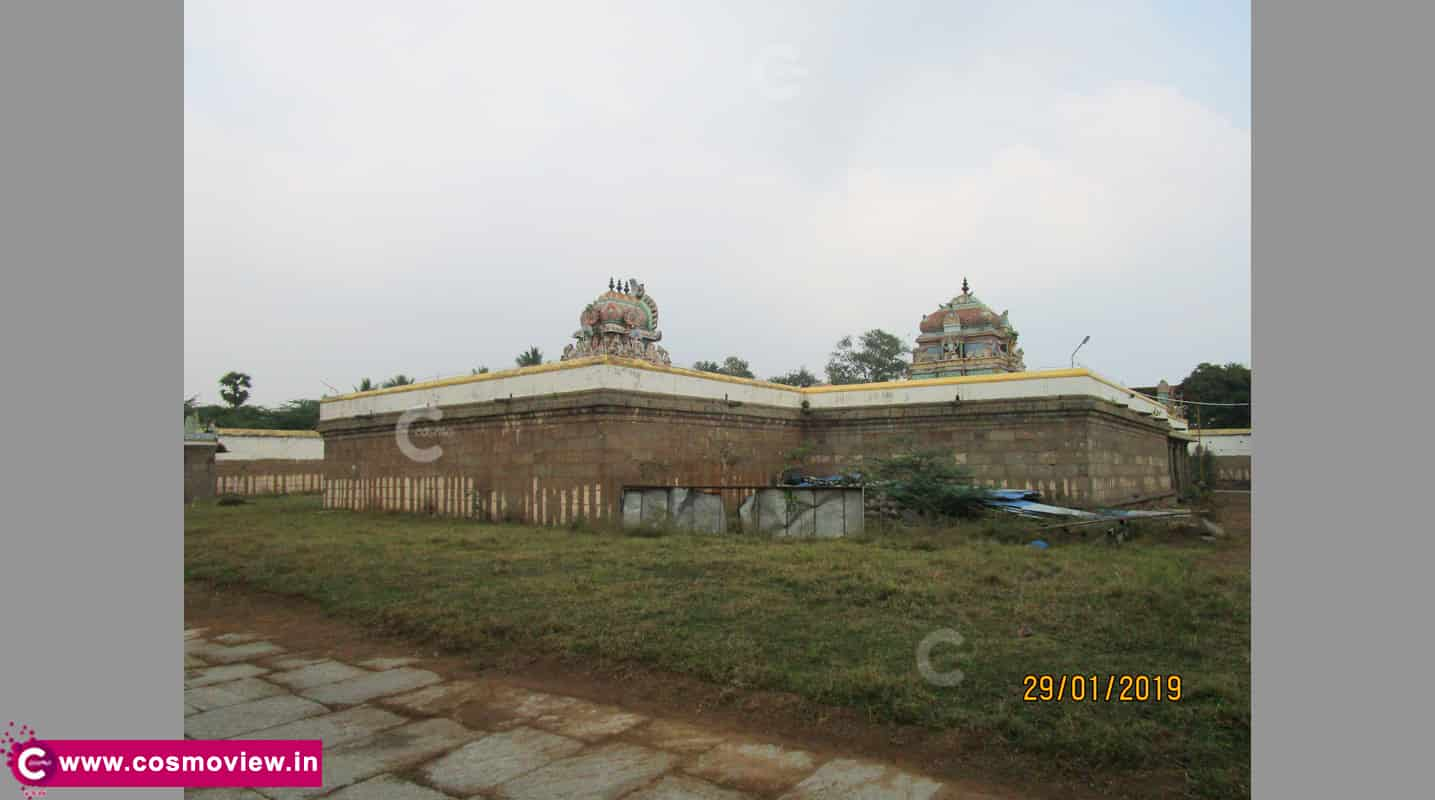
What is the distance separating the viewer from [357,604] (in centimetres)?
721

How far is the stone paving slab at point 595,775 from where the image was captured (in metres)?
3.38

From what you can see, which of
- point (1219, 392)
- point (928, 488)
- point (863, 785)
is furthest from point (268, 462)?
point (1219, 392)

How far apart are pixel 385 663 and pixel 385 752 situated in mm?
1860

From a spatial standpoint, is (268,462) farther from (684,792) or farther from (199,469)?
(684,792)

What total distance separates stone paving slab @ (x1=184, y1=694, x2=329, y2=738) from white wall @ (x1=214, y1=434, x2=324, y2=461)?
956 inches

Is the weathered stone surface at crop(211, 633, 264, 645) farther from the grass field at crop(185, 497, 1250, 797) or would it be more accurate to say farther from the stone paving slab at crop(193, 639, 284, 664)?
the grass field at crop(185, 497, 1250, 797)

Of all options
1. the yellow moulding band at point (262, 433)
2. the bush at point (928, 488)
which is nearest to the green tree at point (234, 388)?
the yellow moulding band at point (262, 433)

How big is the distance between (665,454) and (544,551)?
4.28 metres

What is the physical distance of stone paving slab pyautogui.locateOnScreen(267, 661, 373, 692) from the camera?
17.0 ft

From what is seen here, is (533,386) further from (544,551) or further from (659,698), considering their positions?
(659,698)

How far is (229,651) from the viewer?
6.13 m

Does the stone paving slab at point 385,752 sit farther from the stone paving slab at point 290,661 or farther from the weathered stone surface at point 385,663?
the stone paving slab at point 290,661

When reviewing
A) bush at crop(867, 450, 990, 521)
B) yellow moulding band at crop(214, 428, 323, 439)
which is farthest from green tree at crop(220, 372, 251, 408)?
bush at crop(867, 450, 990, 521)
